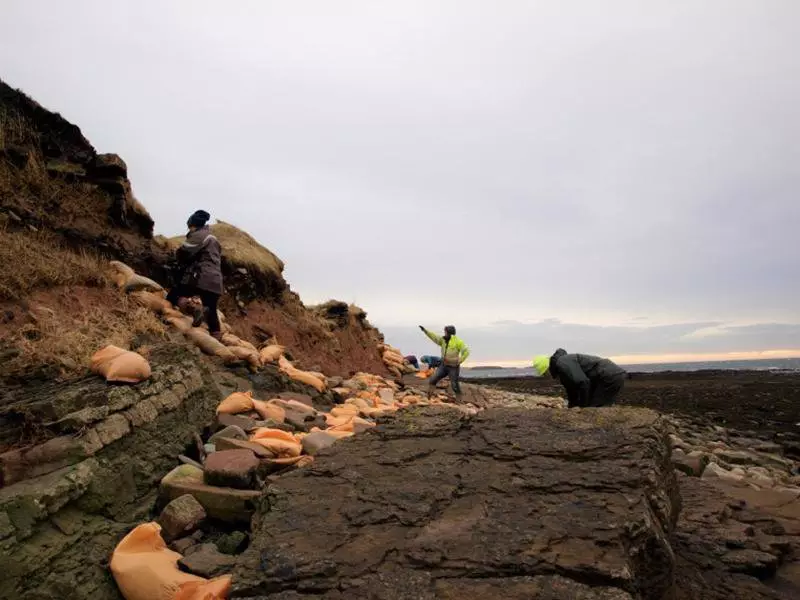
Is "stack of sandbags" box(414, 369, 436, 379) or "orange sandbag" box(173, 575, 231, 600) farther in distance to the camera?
"stack of sandbags" box(414, 369, 436, 379)

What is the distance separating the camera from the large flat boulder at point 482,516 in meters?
2.18

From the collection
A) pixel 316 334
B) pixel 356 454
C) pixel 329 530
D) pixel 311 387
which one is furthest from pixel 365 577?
pixel 316 334

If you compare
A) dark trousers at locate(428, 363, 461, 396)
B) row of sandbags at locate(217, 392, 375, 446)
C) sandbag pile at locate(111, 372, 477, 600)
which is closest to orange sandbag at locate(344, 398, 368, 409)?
row of sandbags at locate(217, 392, 375, 446)

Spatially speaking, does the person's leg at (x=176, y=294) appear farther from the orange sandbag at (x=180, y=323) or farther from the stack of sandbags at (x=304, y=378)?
the stack of sandbags at (x=304, y=378)

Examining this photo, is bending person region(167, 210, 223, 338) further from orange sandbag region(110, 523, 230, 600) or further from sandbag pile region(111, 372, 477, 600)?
orange sandbag region(110, 523, 230, 600)

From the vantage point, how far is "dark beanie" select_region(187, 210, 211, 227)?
25.1ft

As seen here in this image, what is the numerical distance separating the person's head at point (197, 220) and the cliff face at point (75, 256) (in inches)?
50.1

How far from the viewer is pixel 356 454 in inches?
141

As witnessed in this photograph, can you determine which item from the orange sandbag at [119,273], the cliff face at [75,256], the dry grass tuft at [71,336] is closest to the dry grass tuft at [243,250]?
the cliff face at [75,256]

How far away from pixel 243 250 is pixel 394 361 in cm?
755

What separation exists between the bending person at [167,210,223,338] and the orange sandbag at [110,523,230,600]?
186 inches

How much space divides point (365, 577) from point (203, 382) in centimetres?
329

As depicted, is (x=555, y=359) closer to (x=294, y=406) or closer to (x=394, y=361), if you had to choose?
(x=294, y=406)

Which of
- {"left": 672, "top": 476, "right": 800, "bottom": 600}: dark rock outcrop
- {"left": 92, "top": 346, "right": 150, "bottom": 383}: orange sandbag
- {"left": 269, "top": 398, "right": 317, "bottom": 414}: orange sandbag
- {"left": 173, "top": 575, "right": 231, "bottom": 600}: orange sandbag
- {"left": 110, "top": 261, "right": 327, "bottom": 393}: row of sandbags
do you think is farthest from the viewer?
{"left": 110, "top": 261, "right": 327, "bottom": 393}: row of sandbags
